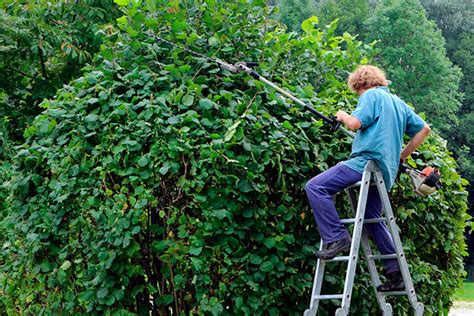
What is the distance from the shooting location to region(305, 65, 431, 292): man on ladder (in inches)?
208

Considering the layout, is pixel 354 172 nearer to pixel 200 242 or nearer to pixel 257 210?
pixel 257 210

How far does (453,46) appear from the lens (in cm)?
4284

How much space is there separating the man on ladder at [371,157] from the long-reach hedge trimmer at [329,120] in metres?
0.10

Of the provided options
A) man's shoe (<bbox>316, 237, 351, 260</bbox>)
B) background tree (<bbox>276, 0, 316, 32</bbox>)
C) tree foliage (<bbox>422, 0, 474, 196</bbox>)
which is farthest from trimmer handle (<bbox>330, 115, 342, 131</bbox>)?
background tree (<bbox>276, 0, 316, 32</bbox>)

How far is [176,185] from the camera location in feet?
17.1

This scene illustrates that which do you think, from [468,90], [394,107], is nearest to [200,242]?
[394,107]

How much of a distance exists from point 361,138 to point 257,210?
2.98 ft

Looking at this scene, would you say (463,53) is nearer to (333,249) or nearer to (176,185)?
(333,249)

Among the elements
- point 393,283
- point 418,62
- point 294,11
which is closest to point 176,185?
point 393,283

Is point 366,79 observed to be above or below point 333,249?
above

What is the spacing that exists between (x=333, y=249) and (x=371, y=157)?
0.69 metres

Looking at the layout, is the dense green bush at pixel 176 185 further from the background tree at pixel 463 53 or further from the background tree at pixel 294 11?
the background tree at pixel 294 11

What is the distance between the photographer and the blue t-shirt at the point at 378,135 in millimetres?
5414

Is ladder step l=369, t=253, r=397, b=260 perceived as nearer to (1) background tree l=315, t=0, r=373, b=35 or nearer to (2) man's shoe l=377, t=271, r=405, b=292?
(2) man's shoe l=377, t=271, r=405, b=292
